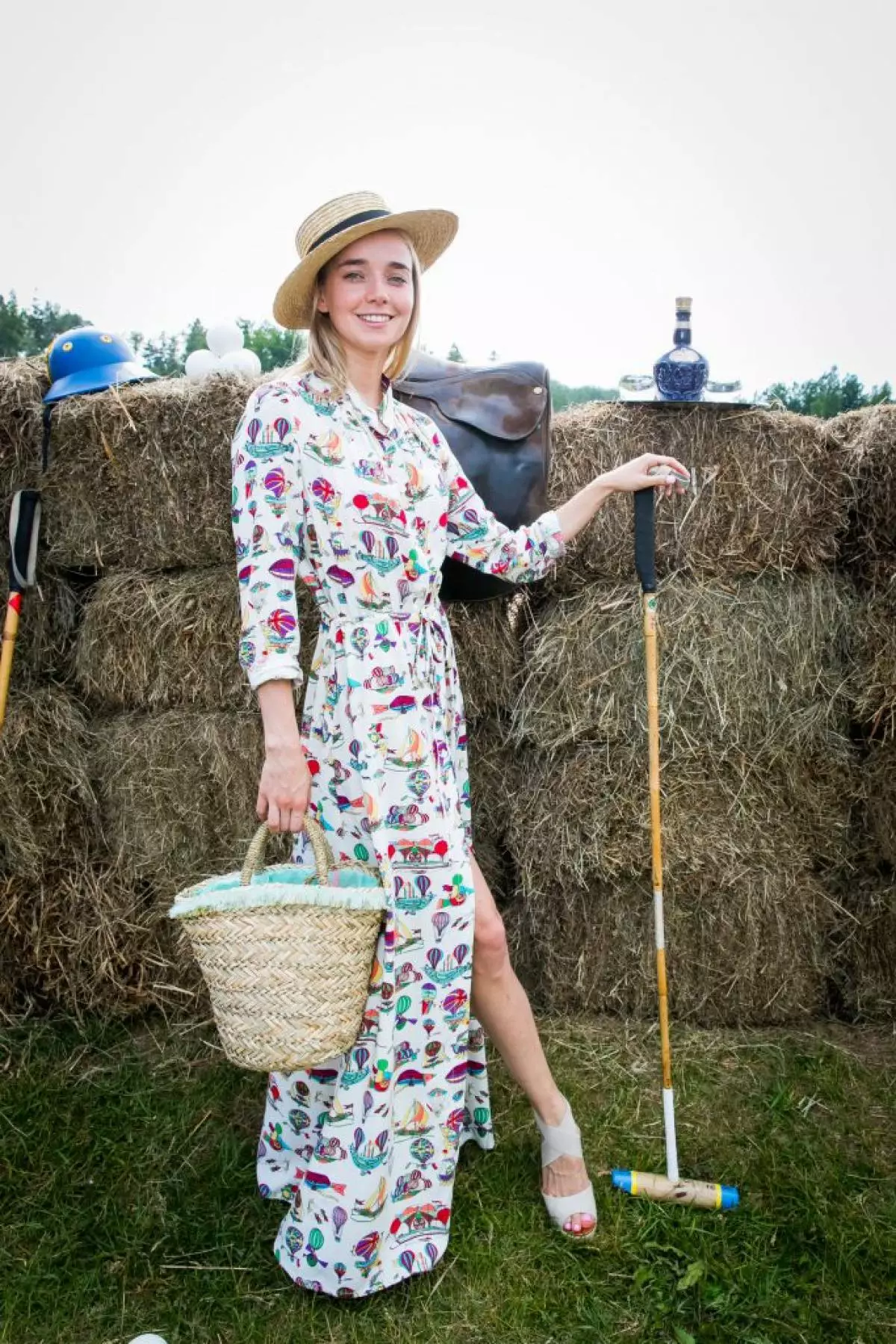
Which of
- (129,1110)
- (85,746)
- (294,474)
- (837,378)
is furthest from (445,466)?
(837,378)

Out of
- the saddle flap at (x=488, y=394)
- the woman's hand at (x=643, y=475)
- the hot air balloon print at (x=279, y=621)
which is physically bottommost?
the hot air balloon print at (x=279, y=621)

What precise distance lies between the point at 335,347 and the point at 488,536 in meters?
0.60

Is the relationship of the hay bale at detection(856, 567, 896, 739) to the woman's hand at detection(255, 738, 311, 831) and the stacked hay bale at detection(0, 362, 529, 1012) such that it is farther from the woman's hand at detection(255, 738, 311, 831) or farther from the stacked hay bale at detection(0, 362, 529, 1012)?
the woman's hand at detection(255, 738, 311, 831)

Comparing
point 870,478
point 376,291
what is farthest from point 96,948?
point 870,478

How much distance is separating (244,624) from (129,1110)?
1.67 meters

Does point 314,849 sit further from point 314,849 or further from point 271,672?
point 271,672

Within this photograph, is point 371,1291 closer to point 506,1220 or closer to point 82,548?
point 506,1220

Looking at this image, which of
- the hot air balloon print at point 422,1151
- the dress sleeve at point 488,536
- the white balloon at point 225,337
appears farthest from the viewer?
the white balloon at point 225,337

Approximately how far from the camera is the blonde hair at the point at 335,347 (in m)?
2.50

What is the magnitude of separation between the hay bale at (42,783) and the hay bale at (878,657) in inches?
97.5

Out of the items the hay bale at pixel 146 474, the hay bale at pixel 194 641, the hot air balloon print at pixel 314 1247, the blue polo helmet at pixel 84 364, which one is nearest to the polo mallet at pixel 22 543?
the hay bale at pixel 146 474

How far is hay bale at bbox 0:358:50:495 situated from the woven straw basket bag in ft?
6.04

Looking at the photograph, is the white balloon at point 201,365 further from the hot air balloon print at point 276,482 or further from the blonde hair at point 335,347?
the hot air balloon print at point 276,482

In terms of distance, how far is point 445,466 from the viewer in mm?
2717
